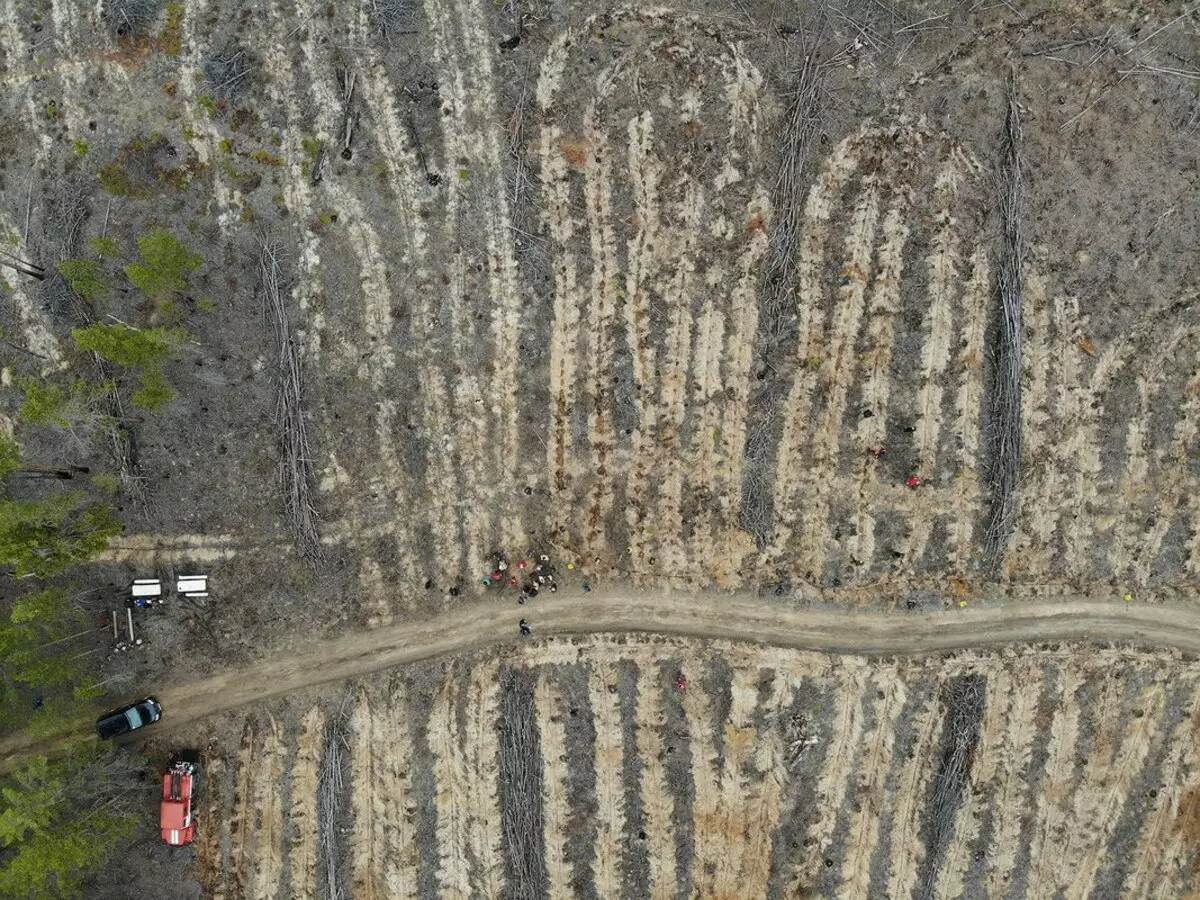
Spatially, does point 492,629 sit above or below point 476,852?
above

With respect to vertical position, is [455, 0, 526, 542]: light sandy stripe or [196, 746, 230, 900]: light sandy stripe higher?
[455, 0, 526, 542]: light sandy stripe

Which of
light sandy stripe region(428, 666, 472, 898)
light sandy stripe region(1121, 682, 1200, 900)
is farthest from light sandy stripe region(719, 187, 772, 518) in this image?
light sandy stripe region(1121, 682, 1200, 900)

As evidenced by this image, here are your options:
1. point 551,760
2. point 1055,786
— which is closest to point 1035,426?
point 1055,786

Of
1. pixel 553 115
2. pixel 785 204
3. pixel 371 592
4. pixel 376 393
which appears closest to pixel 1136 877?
pixel 785 204

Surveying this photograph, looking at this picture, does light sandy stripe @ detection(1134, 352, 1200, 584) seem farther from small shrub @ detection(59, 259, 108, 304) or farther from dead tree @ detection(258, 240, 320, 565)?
small shrub @ detection(59, 259, 108, 304)

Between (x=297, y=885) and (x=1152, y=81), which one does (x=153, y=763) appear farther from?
(x=1152, y=81)

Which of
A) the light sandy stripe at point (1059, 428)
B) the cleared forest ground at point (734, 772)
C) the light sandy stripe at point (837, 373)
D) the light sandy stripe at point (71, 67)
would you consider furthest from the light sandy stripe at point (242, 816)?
the light sandy stripe at point (1059, 428)
